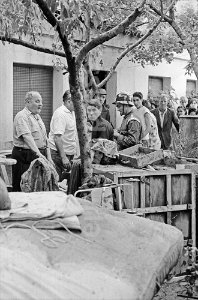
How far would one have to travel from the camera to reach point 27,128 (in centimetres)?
836

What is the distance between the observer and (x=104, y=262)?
10.0 feet

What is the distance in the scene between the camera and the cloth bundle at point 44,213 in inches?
133

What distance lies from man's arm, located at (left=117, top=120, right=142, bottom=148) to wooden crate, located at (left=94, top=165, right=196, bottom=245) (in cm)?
133

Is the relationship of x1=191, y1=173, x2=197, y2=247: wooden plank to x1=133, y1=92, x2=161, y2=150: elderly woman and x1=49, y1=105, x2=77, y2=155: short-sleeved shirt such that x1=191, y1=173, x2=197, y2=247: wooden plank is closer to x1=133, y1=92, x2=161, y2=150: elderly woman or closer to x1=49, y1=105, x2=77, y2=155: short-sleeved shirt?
x1=49, y1=105, x2=77, y2=155: short-sleeved shirt

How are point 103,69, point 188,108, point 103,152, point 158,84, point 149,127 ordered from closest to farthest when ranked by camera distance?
1. point 103,152
2. point 149,127
3. point 188,108
4. point 103,69
5. point 158,84

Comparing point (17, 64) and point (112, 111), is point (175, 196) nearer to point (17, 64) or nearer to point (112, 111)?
point (17, 64)

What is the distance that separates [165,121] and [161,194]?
20.6 ft

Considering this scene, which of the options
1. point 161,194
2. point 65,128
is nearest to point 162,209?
point 161,194

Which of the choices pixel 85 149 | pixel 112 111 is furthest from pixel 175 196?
pixel 112 111

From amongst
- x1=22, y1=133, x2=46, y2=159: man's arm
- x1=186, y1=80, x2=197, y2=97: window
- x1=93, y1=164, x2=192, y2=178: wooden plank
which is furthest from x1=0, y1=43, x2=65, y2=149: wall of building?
x1=186, y1=80, x2=197, y2=97: window

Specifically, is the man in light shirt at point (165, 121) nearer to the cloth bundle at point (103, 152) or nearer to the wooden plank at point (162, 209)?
the cloth bundle at point (103, 152)

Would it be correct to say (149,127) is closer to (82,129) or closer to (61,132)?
(61,132)

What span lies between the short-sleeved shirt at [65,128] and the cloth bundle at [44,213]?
5.32m

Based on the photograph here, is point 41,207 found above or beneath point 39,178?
above
